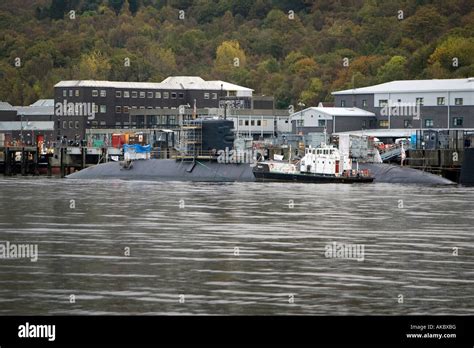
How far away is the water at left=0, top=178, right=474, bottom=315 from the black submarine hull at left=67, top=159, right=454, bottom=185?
891 inches

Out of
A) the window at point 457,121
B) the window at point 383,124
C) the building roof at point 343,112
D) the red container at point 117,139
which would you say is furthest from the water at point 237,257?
the red container at point 117,139

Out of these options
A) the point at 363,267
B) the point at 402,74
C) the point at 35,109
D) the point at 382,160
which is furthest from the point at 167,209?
the point at 35,109

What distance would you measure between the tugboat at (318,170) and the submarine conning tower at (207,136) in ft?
30.5

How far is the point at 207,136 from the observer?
106562mm

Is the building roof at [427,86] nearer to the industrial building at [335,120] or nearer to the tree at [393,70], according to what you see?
the industrial building at [335,120]

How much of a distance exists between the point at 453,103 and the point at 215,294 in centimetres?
10000

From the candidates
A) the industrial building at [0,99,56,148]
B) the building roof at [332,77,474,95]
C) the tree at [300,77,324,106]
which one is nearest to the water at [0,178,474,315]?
the building roof at [332,77,474,95]

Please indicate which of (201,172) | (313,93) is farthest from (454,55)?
(201,172)

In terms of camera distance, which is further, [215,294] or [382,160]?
[382,160]

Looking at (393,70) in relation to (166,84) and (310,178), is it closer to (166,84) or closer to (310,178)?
(166,84)

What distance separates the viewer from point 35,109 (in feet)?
642

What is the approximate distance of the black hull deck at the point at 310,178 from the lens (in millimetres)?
92363

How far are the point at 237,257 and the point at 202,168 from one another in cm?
6490
